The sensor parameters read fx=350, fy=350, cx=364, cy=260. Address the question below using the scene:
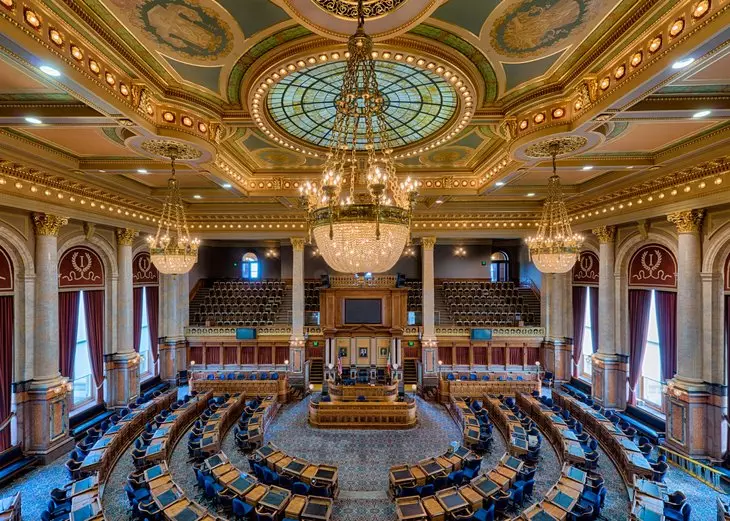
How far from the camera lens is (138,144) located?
6.57m

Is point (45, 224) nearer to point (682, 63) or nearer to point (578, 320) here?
point (682, 63)

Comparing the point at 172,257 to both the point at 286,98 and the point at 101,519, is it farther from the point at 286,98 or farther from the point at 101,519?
the point at 101,519

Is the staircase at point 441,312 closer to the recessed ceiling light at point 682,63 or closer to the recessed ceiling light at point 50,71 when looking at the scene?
the recessed ceiling light at point 682,63

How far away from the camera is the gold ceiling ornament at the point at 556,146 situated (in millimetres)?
6371

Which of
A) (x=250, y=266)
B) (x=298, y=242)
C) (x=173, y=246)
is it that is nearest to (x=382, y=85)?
(x=173, y=246)

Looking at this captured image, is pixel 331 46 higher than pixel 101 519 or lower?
higher

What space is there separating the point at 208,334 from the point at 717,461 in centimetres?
1730

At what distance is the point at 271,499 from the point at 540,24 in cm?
885

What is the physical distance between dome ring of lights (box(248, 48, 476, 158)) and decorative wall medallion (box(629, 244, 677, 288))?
25.5ft

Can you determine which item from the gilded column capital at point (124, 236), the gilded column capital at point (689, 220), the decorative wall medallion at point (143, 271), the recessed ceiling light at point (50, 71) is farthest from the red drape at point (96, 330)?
the gilded column capital at point (689, 220)

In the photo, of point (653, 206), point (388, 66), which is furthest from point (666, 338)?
point (388, 66)

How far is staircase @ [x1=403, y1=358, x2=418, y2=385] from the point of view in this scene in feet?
51.0

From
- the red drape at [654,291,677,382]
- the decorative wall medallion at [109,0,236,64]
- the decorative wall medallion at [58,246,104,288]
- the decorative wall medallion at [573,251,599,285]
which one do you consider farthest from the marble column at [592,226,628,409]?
the decorative wall medallion at [58,246,104,288]

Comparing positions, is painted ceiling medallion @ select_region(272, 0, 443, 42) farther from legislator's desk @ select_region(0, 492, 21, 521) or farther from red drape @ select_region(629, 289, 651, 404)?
red drape @ select_region(629, 289, 651, 404)
